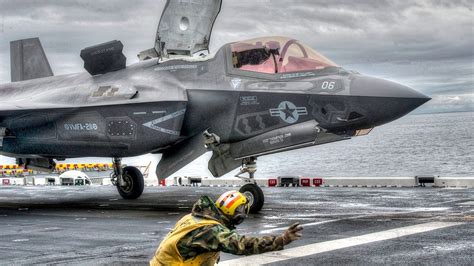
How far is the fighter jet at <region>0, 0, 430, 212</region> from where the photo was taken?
1523 centimetres

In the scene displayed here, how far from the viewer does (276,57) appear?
52.9 feet

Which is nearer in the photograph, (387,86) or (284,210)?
(387,86)

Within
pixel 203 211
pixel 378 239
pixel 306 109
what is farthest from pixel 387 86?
pixel 203 211

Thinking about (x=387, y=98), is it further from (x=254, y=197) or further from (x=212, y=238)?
(x=212, y=238)

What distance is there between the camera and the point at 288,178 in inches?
1003

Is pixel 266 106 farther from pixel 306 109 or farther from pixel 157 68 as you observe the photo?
pixel 157 68

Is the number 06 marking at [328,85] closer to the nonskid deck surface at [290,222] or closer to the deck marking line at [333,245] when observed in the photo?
the nonskid deck surface at [290,222]

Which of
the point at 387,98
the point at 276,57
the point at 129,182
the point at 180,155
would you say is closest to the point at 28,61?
the point at 129,182

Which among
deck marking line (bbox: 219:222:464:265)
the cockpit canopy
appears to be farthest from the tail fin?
deck marking line (bbox: 219:222:464:265)

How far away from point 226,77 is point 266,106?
4.20 feet

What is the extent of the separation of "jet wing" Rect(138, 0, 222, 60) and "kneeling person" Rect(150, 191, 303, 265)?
13436 mm

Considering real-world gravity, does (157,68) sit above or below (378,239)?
above

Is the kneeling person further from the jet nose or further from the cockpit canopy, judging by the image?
the cockpit canopy

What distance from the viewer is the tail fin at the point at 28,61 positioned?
951 inches
